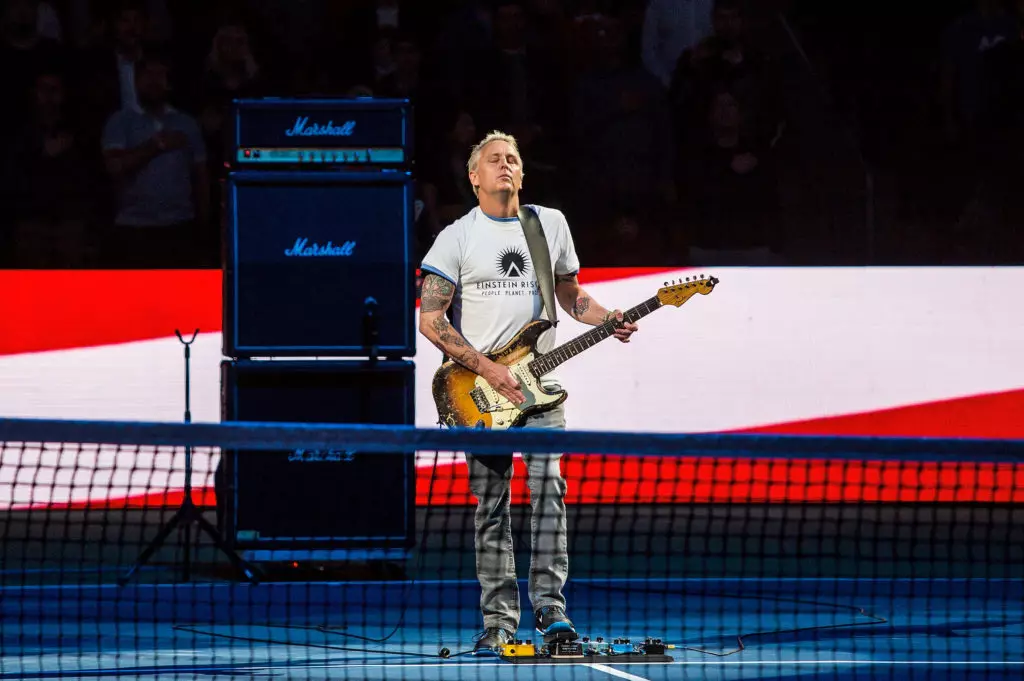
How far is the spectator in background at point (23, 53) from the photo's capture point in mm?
8961

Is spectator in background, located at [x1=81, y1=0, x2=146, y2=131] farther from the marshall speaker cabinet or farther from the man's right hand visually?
the man's right hand

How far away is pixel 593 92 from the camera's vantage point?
9.19 m

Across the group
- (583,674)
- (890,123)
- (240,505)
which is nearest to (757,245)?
(890,123)

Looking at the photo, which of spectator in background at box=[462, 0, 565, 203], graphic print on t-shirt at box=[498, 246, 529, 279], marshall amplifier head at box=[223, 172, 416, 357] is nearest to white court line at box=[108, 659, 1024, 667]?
graphic print on t-shirt at box=[498, 246, 529, 279]

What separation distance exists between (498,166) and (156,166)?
3.59 metres

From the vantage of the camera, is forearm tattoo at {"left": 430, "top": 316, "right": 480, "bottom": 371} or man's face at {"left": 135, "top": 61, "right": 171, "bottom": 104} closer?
forearm tattoo at {"left": 430, "top": 316, "right": 480, "bottom": 371}

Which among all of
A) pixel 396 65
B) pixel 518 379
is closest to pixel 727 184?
pixel 396 65

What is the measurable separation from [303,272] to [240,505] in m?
1.08

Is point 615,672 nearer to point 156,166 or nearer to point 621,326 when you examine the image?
point 621,326

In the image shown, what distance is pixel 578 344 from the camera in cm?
635

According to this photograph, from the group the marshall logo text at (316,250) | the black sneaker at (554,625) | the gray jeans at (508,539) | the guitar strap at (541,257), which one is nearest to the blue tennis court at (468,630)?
the black sneaker at (554,625)

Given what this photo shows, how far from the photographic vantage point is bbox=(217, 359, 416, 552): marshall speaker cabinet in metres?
7.02

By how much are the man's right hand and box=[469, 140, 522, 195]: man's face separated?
0.68 metres

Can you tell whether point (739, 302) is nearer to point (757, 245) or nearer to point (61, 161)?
point (757, 245)
